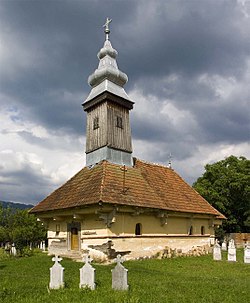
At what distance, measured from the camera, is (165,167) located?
981 inches

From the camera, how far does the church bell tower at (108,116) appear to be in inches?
782

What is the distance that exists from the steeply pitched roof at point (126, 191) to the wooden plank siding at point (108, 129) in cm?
149

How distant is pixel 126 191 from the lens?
56.1 feet

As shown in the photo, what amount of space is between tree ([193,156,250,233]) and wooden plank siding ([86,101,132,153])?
66.2 ft

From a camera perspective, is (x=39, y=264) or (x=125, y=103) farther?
(x=125, y=103)

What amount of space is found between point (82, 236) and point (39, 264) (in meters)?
2.81

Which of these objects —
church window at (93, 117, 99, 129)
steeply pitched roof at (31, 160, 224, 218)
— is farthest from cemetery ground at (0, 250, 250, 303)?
church window at (93, 117, 99, 129)

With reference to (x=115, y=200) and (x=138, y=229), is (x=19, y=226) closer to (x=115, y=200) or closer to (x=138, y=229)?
(x=138, y=229)

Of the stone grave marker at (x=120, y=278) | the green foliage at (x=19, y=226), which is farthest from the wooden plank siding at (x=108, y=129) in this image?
the green foliage at (x=19, y=226)

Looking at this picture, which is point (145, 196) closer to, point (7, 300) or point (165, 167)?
point (165, 167)

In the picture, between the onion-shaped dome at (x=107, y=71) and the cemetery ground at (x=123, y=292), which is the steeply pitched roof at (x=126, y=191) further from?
the onion-shaped dome at (x=107, y=71)

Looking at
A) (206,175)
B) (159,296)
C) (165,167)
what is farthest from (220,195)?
(159,296)

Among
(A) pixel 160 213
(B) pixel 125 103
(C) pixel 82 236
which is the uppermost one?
(B) pixel 125 103

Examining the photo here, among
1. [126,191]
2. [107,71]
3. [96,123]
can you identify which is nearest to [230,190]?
[96,123]
